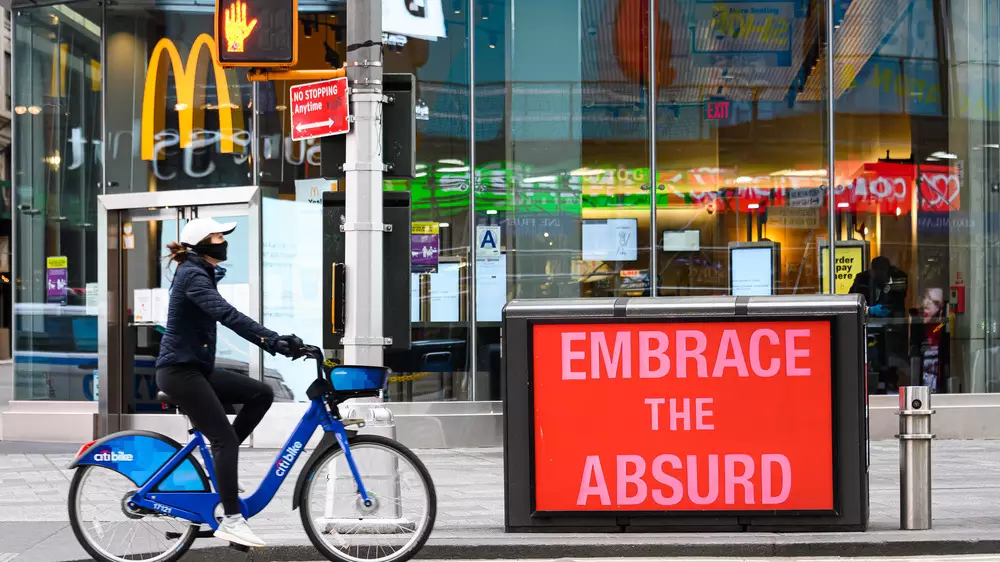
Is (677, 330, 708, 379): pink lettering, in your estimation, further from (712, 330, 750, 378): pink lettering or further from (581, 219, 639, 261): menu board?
(581, 219, 639, 261): menu board

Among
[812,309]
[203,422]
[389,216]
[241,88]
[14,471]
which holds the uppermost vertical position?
→ [241,88]

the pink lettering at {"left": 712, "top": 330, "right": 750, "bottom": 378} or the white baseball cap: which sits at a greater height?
the white baseball cap

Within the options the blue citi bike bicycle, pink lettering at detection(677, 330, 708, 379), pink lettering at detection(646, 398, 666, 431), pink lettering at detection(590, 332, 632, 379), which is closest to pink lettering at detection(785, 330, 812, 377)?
pink lettering at detection(677, 330, 708, 379)

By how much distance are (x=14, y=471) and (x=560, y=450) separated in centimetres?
590

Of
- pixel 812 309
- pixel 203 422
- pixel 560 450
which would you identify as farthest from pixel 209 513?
pixel 812 309

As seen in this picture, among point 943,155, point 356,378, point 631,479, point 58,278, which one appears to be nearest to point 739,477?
point 631,479

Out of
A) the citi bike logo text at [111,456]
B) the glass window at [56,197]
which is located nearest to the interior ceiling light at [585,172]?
the glass window at [56,197]

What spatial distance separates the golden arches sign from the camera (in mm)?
13164

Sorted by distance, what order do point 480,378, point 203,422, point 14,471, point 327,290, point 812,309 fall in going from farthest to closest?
point 480,378, point 14,471, point 327,290, point 812,309, point 203,422

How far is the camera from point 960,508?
27.4ft

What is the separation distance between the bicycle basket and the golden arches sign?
7052 millimetres

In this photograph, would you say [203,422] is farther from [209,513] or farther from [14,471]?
[14,471]

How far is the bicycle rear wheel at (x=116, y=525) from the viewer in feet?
21.5

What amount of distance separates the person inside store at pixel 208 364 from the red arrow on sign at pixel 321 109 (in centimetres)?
131
